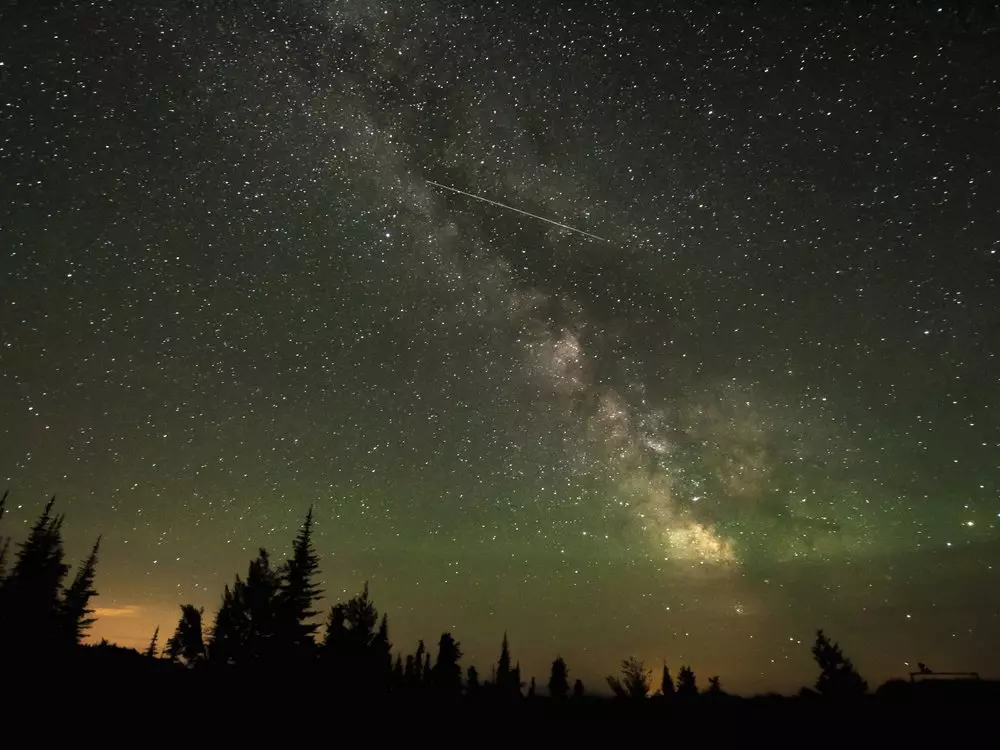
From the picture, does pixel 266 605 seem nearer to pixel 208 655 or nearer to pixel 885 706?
pixel 208 655

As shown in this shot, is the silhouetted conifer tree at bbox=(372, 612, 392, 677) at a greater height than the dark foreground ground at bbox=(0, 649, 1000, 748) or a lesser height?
greater

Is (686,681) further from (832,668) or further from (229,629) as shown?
(229,629)

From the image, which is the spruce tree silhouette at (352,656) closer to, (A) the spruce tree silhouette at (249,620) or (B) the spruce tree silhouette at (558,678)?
(A) the spruce tree silhouette at (249,620)

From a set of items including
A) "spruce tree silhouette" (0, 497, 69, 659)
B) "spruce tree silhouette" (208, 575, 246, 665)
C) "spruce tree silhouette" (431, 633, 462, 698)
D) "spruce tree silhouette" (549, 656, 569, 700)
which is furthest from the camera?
"spruce tree silhouette" (549, 656, 569, 700)

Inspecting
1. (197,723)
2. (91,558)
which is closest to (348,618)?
(197,723)

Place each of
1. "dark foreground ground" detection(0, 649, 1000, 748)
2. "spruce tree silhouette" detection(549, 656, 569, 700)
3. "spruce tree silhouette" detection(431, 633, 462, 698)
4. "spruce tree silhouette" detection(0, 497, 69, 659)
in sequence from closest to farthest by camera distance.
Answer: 1. "dark foreground ground" detection(0, 649, 1000, 748)
2. "spruce tree silhouette" detection(0, 497, 69, 659)
3. "spruce tree silhouette" detection(431, 633, 462, 698)
4. "spruce tree silhouette" detection(549, 656, 569, 700)

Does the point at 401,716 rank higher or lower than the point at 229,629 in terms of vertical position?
lower

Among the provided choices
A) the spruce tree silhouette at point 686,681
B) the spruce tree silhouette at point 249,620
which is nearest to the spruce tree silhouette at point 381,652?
the spruce tree silhouette at point 249,620

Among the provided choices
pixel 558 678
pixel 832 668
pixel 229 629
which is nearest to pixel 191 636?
pixel 229 629

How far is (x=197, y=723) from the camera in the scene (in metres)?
20.3

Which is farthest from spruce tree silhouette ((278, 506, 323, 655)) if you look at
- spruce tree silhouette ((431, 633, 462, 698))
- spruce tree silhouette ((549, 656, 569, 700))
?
spruce tree silhouette ((549, 656, 569, 700))

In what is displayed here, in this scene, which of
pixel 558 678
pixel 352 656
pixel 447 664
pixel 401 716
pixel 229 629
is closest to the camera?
pixel 401 716

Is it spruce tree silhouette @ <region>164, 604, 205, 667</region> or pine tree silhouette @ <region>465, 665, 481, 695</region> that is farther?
pine tree silhouette @ <region>465, 665, 481, 695</region>

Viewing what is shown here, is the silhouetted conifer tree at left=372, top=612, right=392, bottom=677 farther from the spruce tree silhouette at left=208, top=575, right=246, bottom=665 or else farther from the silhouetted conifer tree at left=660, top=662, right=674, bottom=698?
the silhouetted conifer tree at left=660, top=662, right=674, bottom=698
